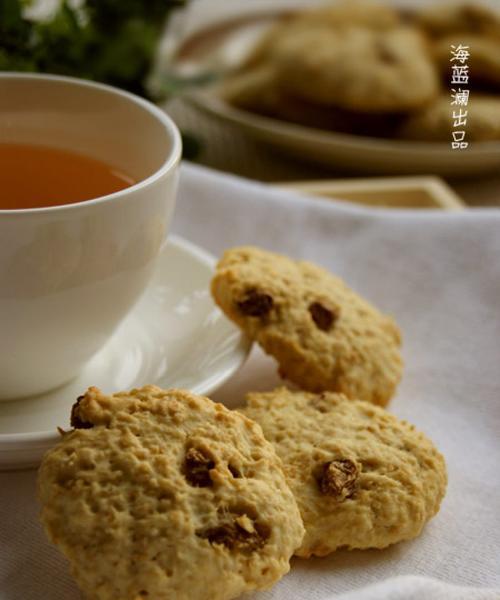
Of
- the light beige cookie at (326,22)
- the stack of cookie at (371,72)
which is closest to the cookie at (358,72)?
the stack of cookie at (371,72)

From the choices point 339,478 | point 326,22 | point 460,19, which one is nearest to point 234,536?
point 339,478

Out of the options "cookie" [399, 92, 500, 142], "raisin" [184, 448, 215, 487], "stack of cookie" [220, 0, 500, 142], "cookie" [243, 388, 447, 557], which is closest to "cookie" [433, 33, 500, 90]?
"stack of cookie" [220, 0, 500, 142]

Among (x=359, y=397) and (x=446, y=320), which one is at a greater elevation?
(x=359, y=397)

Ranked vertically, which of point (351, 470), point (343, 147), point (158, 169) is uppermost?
point (158, 169)

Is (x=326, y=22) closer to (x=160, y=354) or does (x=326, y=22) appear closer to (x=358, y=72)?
(x=358, y=72)

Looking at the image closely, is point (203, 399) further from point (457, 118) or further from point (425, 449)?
point (457, 118)

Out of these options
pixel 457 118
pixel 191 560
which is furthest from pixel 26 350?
pixel 457 118

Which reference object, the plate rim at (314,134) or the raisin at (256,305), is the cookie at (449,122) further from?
the raisin at (256,305)
